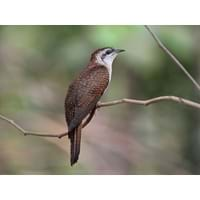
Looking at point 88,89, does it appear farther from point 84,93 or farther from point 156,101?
point 156,101

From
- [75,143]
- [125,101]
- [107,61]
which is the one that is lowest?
[75,143]

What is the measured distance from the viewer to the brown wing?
190cm

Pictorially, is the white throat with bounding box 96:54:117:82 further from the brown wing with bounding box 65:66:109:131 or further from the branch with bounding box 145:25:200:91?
the branch with bounding box 145:25:200:91

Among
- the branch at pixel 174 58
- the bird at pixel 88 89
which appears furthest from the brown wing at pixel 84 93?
the branch at pixel 174 58

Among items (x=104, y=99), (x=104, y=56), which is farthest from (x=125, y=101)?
(x=104, y=56)

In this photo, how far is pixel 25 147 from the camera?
6.29 ft

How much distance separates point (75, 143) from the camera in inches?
75.5

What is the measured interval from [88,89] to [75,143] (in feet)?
0.66

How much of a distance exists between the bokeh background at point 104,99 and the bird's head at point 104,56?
0.07 feet

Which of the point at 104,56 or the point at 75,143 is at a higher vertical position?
the point at 104,56
